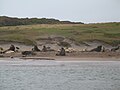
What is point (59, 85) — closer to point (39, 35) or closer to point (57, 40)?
point (57, 40)

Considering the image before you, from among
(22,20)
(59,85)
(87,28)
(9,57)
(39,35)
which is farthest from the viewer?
(22,20)

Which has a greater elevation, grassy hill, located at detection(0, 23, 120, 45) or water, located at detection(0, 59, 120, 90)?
grassy hill, located at detection(0, 23, 120, 45)

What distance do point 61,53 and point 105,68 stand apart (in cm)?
861

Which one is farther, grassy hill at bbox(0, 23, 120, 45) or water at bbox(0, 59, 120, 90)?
grassy hill at bbox(0, 23, 120, 45)

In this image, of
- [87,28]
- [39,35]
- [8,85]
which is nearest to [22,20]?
[87,28]

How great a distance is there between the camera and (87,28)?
6994 centimetres

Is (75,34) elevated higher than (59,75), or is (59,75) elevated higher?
(75,34)

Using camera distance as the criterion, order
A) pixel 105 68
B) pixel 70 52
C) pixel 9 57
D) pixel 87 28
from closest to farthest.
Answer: pixel 105 68 < pixel 9 57 < pixel 70 52 < pixel 87 28

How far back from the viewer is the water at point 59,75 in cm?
2459

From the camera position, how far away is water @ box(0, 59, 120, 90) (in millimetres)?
24594

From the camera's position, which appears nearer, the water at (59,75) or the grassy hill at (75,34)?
the water at (59,75)

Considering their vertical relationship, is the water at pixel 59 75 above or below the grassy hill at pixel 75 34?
below

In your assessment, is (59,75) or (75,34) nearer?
(59,75)

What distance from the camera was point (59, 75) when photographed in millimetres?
29859
